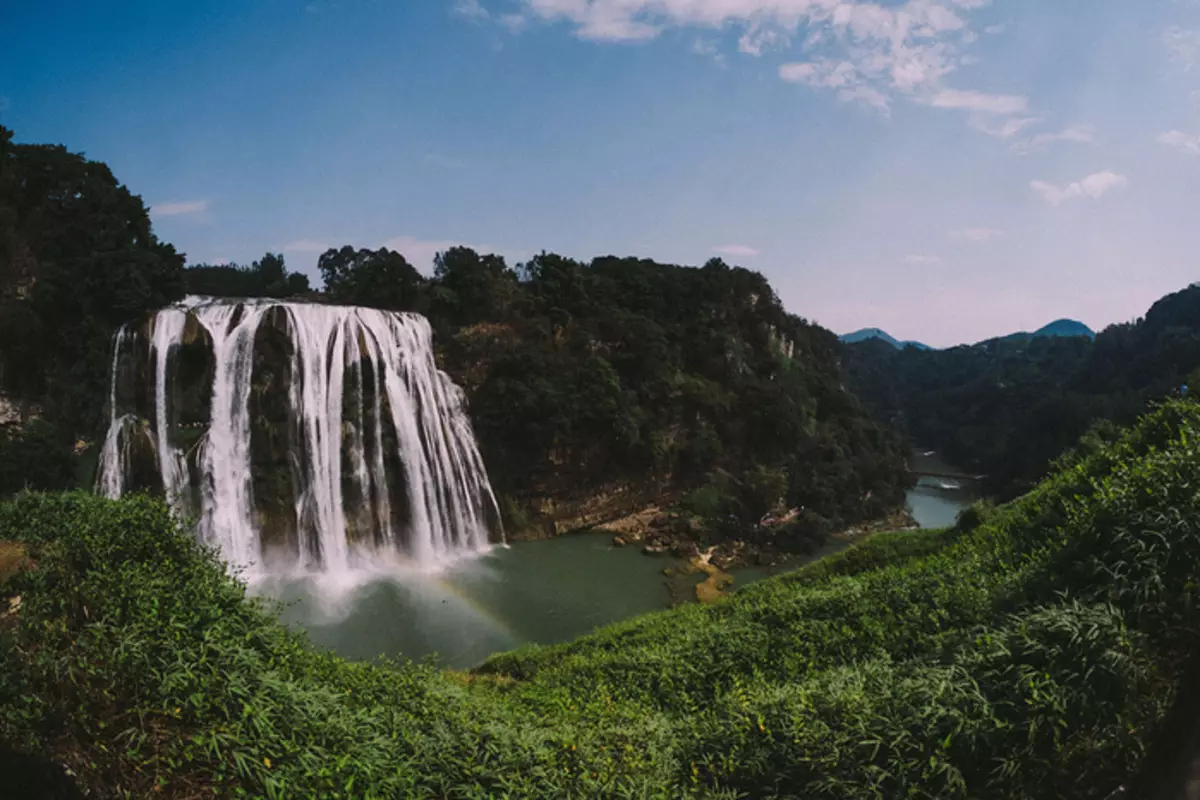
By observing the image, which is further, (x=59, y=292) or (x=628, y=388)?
(x=628, y=388)

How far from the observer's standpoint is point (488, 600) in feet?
44.2

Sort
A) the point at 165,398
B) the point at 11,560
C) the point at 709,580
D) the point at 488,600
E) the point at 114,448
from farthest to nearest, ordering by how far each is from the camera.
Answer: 1. the point at 709,580
2. the point at 165,398
3. the point at 488,600
4. the point at 114,448
5. the point at 11,560

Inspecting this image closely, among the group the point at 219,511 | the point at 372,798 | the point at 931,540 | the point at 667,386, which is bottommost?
the point at 931,540

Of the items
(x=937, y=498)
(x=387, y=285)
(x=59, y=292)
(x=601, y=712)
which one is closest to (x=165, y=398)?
(x=59, y=292)

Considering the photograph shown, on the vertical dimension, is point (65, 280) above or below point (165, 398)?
above

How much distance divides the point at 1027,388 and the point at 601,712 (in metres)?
48.3

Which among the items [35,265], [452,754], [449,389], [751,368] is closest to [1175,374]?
[751,368]

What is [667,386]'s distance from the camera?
73.2 ft

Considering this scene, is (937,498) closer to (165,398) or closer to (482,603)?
(482,603)

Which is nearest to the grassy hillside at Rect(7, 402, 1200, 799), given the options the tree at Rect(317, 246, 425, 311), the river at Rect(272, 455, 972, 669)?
the river at Rect(272, 455, 972, 669)

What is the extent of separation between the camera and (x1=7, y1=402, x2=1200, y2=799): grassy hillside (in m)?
2.98

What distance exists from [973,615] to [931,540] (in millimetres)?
5156

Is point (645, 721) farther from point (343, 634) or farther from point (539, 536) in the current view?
point (539, 536)

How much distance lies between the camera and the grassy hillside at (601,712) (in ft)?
9.77
